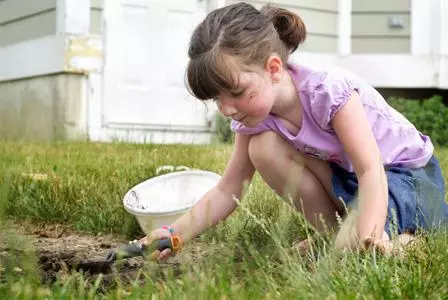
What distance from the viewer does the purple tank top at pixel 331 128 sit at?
7.95 feet

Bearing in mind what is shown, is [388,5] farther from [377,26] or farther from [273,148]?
[273,148]

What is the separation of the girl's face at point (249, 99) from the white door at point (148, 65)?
5664 mm

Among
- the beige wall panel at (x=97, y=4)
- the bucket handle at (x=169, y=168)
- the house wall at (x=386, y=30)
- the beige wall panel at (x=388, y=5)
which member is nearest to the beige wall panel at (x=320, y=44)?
the house wall at (x=386, y=30)

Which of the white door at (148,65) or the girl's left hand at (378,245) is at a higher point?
the white door at (148,65)

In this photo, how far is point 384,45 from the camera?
900 cm

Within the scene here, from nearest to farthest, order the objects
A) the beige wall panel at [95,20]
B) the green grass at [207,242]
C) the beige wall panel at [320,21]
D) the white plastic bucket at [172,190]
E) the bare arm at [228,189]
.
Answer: the green grass at [207,242], the bare arm at [228,189], the white plastic bucket at [172,190], the beige wall panel at [95,20], the beige wall panel at [320,21]

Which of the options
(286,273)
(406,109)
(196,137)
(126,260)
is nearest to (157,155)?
(126,260)

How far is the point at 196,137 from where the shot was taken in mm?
8320

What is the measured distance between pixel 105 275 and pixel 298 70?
81 centimetres

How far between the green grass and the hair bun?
499 millimetres

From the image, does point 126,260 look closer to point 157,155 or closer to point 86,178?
point 86,178

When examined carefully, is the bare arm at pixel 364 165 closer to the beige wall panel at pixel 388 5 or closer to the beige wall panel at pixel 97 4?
the beige wall panel at pixel 97 4

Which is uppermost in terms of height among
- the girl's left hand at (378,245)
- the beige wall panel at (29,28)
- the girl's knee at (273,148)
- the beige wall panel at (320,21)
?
the beige wall panel at (320,21)

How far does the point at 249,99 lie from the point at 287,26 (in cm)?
31
